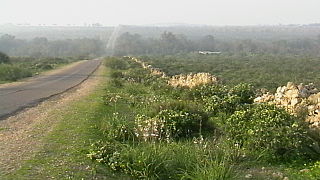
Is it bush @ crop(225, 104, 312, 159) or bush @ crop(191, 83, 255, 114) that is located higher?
bush @ crop(225, 104, 312, 159)

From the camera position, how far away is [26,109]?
43.9ft

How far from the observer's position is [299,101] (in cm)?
1096

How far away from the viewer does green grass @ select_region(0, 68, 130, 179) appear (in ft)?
21.5

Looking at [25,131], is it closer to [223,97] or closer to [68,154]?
[68,154]

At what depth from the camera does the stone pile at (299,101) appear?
950 cm

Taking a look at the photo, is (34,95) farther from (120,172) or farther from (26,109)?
(120,172)

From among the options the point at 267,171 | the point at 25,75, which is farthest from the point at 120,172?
the point at 25,75

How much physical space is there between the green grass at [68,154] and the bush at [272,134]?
2767 mm

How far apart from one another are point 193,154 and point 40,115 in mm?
6431

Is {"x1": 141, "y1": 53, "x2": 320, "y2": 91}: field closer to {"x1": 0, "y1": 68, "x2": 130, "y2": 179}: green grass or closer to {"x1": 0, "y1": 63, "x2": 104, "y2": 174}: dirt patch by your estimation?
{"x1": 0, "y1": 63, "x2": 104, "y2": 174}: dirt patch

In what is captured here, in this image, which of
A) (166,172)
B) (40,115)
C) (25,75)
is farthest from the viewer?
(25,75)

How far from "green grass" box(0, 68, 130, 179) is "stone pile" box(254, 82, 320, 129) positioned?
451cm

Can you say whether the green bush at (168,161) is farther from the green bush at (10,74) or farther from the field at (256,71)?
the green bush at (10,74)

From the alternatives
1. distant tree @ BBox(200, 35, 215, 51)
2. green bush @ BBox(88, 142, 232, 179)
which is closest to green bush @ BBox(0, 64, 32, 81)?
green bush @ BBox(88, 142, 232, 179)
